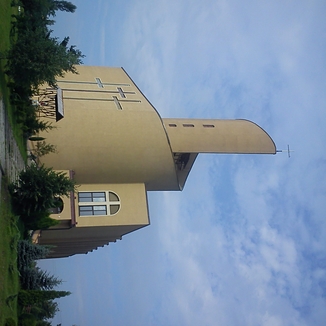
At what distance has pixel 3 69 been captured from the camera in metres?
18.2

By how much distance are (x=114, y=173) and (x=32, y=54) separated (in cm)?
991

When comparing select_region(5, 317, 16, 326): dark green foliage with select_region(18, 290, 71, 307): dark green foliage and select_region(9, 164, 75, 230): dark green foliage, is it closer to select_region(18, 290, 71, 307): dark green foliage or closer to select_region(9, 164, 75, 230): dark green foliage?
select_region(18, 290, 71, 307): dark green foliage

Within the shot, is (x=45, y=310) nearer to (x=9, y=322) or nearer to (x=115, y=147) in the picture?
(x=9, y=322)

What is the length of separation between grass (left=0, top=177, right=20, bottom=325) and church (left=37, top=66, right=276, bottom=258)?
21.1 ft

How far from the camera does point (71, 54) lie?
A: 1886 cm

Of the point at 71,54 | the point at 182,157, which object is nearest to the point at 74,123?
the point at 71,54

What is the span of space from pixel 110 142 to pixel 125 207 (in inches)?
153

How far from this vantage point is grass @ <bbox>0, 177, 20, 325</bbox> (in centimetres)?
1502

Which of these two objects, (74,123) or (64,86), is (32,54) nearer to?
(74,123)

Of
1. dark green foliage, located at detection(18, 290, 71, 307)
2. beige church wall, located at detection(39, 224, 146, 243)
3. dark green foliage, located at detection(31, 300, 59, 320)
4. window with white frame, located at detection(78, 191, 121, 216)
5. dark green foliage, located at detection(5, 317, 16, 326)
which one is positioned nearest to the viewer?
dark green foliage, located at detection(5, 317, 16, 326)

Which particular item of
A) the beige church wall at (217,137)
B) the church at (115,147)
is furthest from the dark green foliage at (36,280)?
the beige church wall at (217,137)

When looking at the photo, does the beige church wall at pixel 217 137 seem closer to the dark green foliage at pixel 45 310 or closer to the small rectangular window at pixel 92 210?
the small rectangular window at pixel 92 210

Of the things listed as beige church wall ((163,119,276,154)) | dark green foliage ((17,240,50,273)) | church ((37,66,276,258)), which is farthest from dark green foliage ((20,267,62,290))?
beige church wall ((163,119,276,154))

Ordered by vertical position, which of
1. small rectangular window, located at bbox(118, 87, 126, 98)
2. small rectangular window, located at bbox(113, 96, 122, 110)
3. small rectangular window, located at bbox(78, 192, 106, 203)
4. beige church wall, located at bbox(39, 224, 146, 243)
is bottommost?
beige church wall, located at bbox(39, 224, 146, 243)
